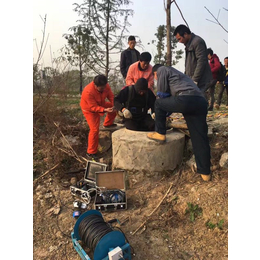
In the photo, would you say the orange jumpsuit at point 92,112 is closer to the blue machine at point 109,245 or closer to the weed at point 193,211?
the weed at point 193,211

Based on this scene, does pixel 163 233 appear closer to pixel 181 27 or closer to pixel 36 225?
pixel 36 225

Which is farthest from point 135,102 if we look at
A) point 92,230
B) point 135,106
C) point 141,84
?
point 92,230

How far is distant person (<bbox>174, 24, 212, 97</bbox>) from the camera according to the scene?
4.06 m

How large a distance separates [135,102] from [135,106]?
0.30ft

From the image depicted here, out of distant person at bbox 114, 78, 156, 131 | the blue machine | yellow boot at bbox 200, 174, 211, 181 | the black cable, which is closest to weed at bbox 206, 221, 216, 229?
yellow boot at bbox 200, 174, 211, 181

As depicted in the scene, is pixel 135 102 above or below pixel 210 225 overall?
above

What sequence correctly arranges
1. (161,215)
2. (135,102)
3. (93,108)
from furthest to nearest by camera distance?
1. (135,102)
2. (93,108)
3. (161,215)

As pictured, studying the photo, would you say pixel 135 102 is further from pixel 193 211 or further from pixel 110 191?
pixel 193 211

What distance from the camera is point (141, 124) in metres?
4.88

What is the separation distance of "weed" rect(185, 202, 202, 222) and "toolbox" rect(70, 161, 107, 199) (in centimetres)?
160

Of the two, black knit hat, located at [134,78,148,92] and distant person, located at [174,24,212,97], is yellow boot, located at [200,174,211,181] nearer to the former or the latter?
distant person, located at [174,24,212,97]

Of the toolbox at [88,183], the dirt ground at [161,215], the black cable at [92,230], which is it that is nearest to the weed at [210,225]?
the dirt ground at [161,215]

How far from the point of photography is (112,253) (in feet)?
7.30

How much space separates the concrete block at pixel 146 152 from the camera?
384 centimetres
